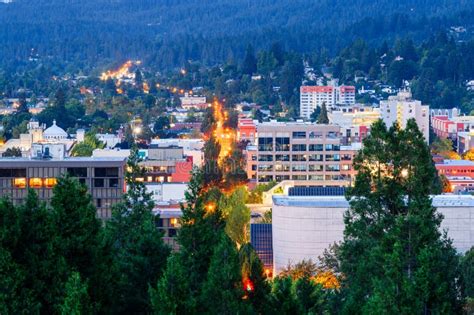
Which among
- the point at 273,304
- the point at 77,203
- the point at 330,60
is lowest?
the point at 273,304

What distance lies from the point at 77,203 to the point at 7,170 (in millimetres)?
16036

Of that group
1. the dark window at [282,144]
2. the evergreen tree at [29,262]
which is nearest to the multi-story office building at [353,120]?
the dark window at [282,144]

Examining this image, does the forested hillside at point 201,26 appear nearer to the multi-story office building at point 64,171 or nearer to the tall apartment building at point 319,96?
the tall apartment building at point 319,96

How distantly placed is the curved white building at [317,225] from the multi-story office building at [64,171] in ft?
18.6

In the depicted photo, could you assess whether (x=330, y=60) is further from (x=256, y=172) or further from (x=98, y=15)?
(x=98, y=15)

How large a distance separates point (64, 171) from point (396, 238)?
56.5ft

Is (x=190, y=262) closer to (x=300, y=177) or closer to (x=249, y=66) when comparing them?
(x=300, y=177)

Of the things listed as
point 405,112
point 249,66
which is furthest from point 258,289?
point 249,66

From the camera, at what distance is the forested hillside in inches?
5394

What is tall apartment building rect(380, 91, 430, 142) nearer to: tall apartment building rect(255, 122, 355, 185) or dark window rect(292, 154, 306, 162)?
tall apartment building rect(255, 122, 355, 185)

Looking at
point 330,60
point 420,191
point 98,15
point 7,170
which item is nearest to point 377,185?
point 420,191

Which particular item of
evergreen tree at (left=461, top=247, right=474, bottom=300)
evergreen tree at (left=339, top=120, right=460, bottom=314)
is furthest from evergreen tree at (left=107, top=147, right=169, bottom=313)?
evergreen tree at (left=461, top=247, right=474, bottom=300)

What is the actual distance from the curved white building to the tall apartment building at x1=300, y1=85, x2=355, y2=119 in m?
52.4

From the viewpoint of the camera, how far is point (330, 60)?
105312mm
